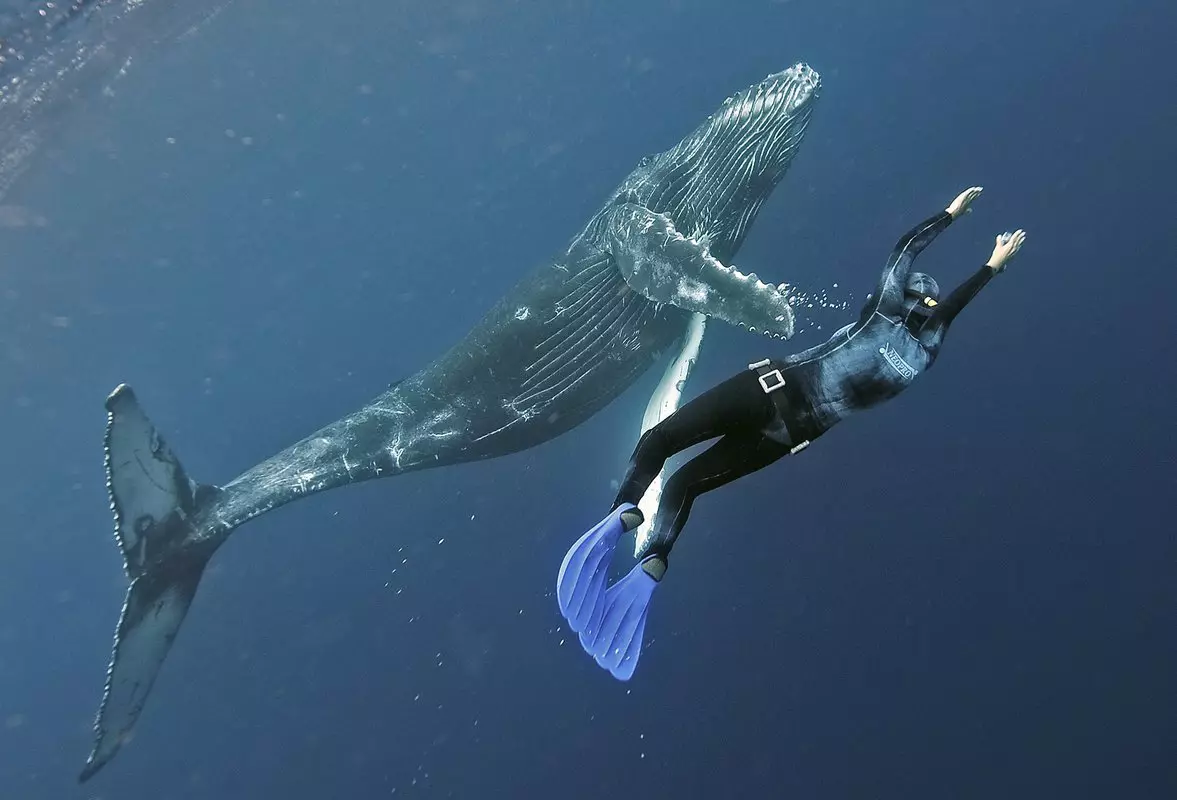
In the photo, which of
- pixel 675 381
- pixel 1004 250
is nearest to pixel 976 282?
pixel 1004 250

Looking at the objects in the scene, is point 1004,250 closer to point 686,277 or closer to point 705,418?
point 705,418

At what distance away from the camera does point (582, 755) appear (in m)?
16.3

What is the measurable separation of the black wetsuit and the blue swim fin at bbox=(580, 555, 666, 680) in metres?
0.37

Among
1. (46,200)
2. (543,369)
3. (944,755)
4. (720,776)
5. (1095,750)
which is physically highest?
(46,200)

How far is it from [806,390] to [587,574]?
239 centimetres

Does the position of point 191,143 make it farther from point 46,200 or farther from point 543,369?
point 543,369

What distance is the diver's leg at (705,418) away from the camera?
5.86 m

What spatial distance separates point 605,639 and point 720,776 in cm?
1195

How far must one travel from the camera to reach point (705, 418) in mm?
5891

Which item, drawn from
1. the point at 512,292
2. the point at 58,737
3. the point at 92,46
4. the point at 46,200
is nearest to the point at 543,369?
the point at 512,292

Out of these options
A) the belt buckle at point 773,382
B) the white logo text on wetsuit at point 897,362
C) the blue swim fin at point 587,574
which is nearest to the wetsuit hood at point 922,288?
the white logo text on wetsuit at point 897,362

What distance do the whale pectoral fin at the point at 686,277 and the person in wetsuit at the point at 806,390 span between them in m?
1.30

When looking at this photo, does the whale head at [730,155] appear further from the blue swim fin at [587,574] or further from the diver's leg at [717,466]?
the blue swim fin at [587,574]

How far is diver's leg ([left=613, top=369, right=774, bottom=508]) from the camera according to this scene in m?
5.86
